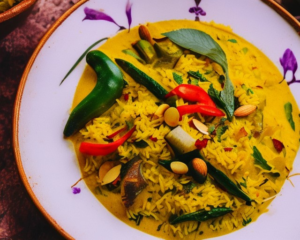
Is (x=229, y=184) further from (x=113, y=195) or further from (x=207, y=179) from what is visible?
(x=113, y=195)

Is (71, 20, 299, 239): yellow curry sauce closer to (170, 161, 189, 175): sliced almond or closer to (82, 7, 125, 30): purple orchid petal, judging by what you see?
(82, 7, 125, 30): purple orchid petal

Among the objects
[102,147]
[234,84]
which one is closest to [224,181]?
[234,84]

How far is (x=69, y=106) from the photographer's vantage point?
2385 mm

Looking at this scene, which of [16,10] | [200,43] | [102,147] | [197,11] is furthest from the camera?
[197,11]

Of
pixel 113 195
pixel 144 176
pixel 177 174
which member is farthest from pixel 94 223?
pixel 177 174

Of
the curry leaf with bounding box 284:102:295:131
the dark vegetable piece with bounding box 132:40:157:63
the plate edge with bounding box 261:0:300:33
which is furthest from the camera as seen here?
the plate edge with bounding box 261:0:300:33

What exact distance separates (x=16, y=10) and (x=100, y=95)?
2.07 feet

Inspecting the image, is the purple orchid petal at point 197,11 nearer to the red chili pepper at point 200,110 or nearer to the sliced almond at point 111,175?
the red chili pepper at point 200,110

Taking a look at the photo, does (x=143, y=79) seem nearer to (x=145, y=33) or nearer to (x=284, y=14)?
(x=145, y=33)

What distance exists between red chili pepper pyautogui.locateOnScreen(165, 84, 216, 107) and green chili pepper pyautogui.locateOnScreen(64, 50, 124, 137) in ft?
1.02

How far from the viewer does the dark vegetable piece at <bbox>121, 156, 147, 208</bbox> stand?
2.18 meters

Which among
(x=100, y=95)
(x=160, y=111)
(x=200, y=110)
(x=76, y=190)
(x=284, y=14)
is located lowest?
(x=76, y=190)

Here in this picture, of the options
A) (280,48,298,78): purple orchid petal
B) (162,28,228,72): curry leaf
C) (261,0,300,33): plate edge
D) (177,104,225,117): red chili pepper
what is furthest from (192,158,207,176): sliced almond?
(261,0,300,33): plate edge

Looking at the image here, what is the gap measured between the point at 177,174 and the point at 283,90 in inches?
36.6
